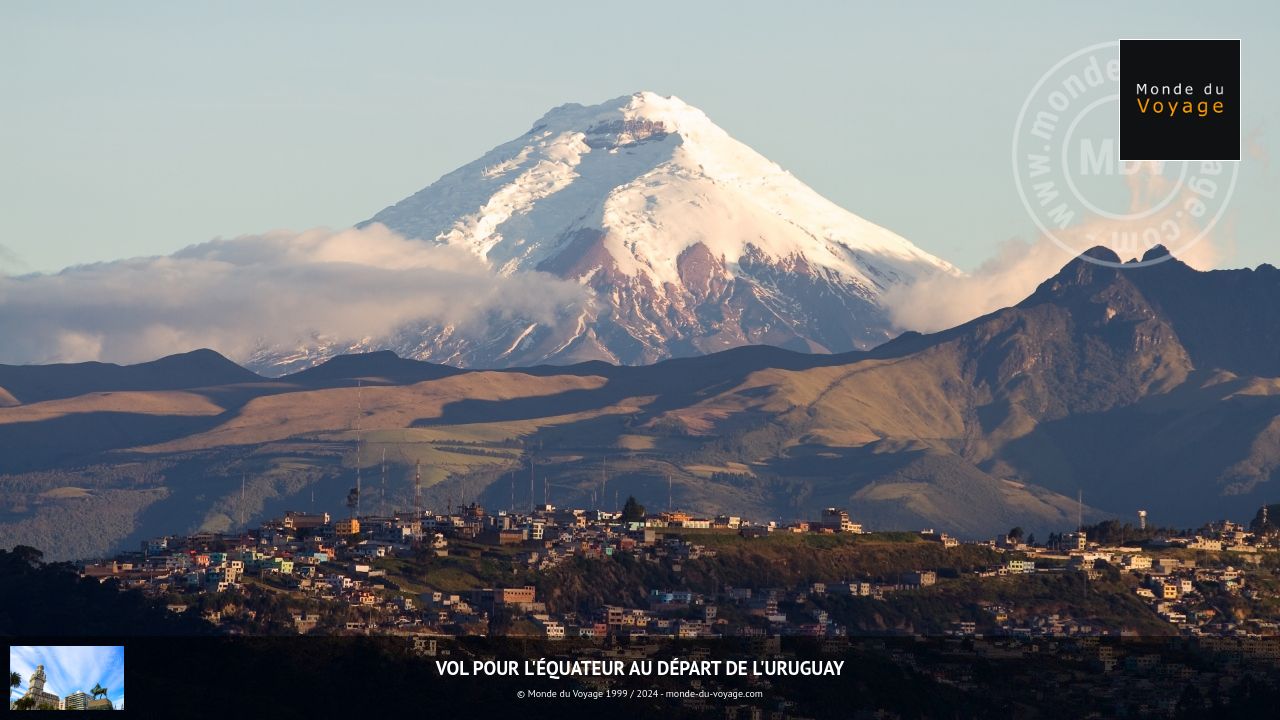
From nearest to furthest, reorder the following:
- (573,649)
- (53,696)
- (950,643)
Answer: (53,696) < (573,649) < (950,643)

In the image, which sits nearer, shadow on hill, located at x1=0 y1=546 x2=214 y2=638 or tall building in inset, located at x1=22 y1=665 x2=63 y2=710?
tall building in inset, located at x1=22 y1=665 x2=63 y2=710

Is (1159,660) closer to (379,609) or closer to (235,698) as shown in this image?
(379,609)

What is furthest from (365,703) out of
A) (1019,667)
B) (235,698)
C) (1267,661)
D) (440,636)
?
(1267,661)

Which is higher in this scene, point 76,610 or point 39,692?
point 76,610

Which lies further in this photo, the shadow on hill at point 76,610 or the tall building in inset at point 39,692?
the shadow on hill at point 76,610

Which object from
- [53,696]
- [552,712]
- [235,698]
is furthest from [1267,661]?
[53,696]

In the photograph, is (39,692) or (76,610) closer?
(39,692)

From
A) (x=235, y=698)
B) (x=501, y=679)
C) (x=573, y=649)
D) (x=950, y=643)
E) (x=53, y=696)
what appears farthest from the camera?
(x=950, y=643)

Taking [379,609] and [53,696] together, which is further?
[379,609]

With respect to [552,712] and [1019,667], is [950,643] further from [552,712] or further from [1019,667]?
[552,712]
